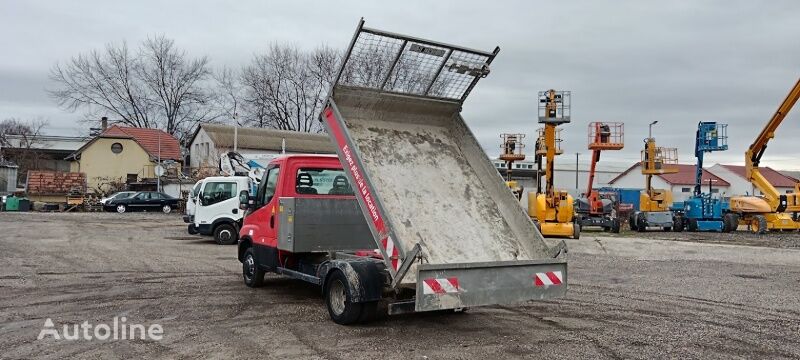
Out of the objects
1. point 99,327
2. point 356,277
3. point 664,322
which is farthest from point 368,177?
point 664,322

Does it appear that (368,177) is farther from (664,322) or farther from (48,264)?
(48,264)

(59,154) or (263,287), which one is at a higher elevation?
(59,154)

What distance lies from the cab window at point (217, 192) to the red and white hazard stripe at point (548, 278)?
14304mm

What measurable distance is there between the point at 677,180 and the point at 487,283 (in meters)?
68.6

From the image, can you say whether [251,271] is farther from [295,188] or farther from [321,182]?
[321,182]

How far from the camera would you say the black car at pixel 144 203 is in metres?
38.8

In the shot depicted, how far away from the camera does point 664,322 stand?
315 inches

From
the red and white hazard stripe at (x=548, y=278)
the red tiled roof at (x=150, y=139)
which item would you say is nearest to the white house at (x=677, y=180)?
the red tiled roof at (x=150, y=139)

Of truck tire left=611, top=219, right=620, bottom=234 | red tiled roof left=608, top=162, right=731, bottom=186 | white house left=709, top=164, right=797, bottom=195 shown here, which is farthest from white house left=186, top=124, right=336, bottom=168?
white house left=709, top=164, right=797, bottom=195

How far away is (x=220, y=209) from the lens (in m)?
19.4

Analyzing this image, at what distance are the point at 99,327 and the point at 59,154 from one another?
219ft

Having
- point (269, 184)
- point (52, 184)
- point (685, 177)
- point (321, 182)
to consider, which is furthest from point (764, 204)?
point (685, 177)

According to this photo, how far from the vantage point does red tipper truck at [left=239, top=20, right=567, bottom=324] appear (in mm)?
6328

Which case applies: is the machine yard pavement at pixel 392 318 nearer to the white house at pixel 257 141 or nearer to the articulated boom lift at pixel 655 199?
the articulated boom lift at pixel 655 199
